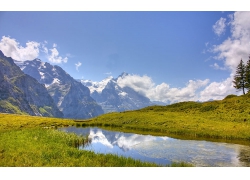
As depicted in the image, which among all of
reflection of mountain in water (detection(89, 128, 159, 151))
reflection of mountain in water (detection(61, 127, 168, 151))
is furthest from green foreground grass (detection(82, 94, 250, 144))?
reflection of mountain in water (detection(89, 128, 159, 151))

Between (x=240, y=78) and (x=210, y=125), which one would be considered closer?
(x=210, y=125)

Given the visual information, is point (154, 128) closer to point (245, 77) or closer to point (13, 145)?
point (13, 145)

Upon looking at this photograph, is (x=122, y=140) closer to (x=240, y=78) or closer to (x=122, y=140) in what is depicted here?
(x=122, y=140)

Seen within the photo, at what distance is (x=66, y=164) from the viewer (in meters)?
20.4

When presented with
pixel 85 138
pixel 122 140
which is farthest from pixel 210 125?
pixel 85 138

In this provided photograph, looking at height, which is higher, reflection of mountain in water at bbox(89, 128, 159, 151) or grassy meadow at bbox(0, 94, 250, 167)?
grassy meadow at bbox(0, 94, 250, 167)

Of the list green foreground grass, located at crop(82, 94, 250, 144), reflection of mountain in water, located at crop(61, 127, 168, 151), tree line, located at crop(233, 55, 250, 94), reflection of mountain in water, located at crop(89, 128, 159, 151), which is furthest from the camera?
tree line, located at crop(233, 55, 250, 94)

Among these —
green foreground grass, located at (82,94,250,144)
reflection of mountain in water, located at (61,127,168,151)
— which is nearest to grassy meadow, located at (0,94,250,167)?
green foreground grass, located at (82,94,250,144)

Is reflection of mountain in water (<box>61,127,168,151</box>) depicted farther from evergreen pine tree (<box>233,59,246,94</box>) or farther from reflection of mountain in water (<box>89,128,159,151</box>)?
evergreen pine tree (<box>233,59,246,94</box>)

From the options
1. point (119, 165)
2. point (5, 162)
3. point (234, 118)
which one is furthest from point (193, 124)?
point (5, 162)

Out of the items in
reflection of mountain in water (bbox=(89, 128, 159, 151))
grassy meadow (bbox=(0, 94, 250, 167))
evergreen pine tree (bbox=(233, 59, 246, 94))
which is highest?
evergreen pine tree (bbox=(233, 59, 246, 94))

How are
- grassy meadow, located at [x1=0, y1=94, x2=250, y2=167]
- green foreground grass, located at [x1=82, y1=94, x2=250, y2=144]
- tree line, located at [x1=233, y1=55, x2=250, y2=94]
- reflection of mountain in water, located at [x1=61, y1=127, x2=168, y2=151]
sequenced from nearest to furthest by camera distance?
grassy meadow, located at [x1=0, y1=94, x2=250, y2=167]
reflection of mountain in water, located at [x1=61, y1=127, x2=168, y2=151]
green foreground grass, located at [x1=82, y1=94, x2=250, y2=144]
tree line, located at [x1=233, y1=55, x2=250, y2=94]

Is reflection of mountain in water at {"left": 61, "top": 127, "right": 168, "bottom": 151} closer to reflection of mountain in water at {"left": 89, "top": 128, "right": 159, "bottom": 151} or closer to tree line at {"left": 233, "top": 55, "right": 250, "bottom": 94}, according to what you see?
reflection of mountain in water at {"left": 89, "top": 128, "right": 159, "bottom": 151}

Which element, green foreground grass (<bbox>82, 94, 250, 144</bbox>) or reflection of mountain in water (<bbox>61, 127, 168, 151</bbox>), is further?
green foreground grass (<bbox>82, 94, 250, 144</bbox>)
